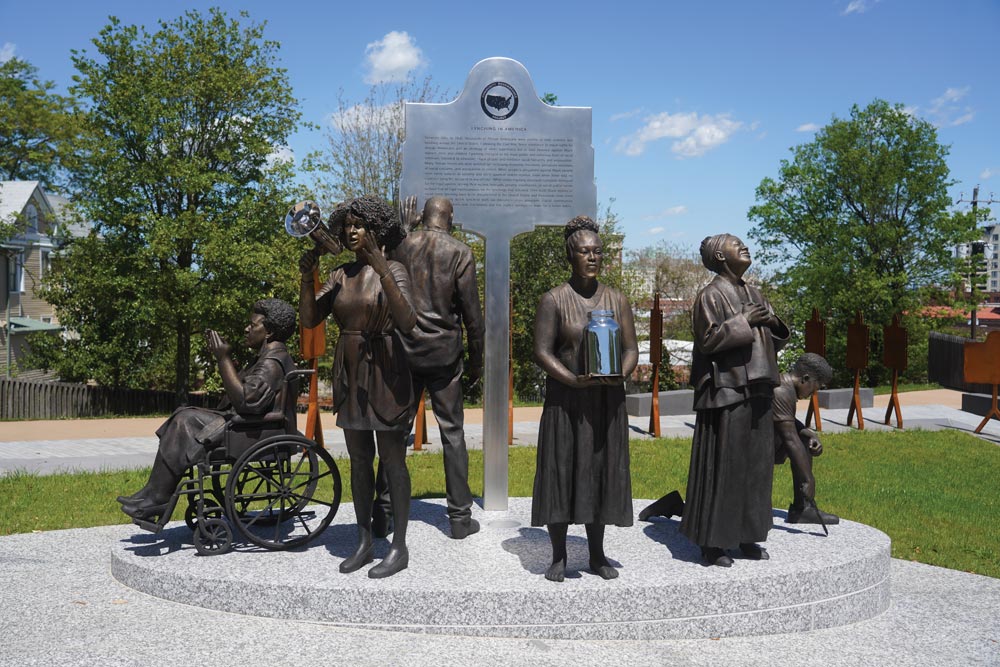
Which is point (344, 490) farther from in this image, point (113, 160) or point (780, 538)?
point (113, 160)

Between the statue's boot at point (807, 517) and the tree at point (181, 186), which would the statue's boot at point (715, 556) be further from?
the tree at point (181, 186)

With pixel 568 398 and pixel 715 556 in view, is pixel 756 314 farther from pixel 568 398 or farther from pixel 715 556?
pixel 715 556

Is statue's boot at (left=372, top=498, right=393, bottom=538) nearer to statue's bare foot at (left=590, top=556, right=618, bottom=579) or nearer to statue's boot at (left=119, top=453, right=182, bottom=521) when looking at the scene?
statue's boot at (left=119, top=453, right=182, bottom=521)

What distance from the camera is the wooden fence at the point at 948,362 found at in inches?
805

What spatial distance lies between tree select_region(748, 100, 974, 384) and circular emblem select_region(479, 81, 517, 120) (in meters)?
24.4

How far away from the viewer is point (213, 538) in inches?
203

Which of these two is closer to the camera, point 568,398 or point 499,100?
point 568,398


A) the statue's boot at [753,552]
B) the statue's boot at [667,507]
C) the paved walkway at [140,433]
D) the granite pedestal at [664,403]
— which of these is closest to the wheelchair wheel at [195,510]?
the statue's boot at [667,507]

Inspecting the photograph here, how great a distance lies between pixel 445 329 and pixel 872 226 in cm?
2772

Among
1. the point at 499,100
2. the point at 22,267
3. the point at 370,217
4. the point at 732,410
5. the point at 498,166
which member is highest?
the point at 22,267

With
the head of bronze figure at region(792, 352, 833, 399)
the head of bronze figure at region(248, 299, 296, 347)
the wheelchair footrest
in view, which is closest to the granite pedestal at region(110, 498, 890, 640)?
the wheelchair footrest

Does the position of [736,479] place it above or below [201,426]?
below

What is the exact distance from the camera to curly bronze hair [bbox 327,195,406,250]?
4500 mm

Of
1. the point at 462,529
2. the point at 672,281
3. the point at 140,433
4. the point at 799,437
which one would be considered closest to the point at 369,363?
the point at 462,529
